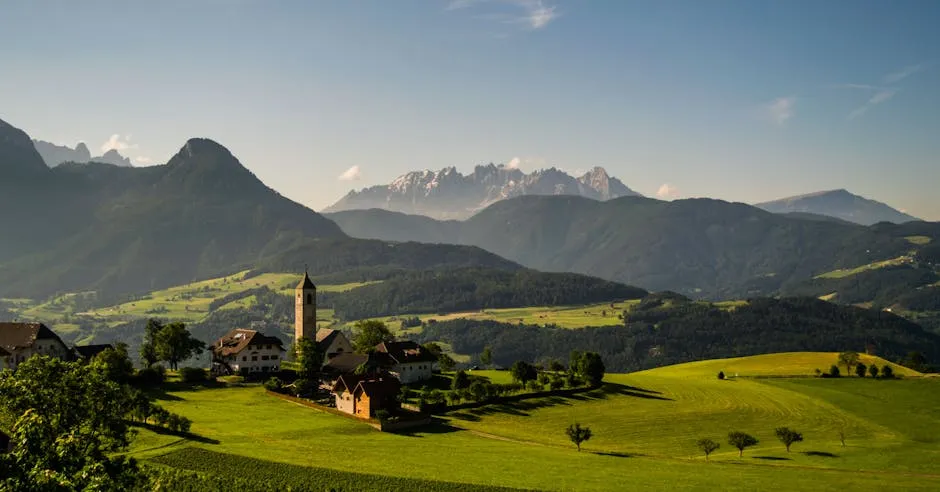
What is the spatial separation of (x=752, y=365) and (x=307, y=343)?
363 ft

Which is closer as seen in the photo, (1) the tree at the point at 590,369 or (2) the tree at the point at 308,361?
(2) the tree at the point at 308,361

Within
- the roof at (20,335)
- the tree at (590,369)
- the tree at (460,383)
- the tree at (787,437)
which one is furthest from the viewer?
the tree at (590,369)

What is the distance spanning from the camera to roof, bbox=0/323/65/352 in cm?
12475

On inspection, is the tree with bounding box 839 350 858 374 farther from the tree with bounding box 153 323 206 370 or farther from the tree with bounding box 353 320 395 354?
the tree with bounding box 153 323 206 370

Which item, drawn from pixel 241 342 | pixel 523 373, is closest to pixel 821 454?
pixel 523 373

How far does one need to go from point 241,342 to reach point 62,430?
90954 mm

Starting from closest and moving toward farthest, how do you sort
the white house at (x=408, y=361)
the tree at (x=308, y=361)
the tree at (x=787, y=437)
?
the tree at (x=787, y=437)
the tree at (x=308, y=361)
the white house at (x=408, y=361)

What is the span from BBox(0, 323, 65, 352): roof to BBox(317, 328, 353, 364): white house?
45.9m

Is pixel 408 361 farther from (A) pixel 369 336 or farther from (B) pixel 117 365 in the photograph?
(B) pixel 117 365

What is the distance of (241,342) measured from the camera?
136m

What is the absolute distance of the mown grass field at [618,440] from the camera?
74.1 m

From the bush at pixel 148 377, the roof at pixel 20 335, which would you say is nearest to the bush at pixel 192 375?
the bush at pixel 148 377

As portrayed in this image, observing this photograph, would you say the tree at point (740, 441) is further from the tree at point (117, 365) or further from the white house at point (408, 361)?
the tree at point (117, 365)

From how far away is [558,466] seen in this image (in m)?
77.2
